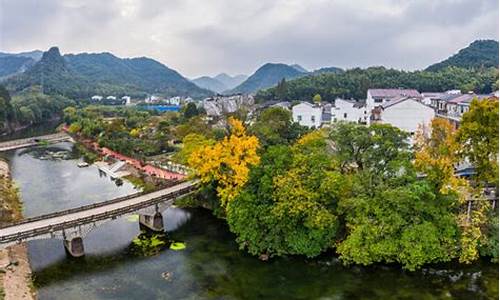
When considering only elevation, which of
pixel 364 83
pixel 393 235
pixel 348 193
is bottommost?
pixel 393 235

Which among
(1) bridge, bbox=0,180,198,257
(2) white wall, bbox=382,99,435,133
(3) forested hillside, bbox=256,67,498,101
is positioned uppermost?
(3) forested hillside, bbox=256,67,498,101

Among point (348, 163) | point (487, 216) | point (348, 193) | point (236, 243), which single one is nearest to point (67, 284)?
point (236, 243)

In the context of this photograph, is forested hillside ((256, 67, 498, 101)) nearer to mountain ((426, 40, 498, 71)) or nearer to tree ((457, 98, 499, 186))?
mountain ((426, 40, 498, 71))

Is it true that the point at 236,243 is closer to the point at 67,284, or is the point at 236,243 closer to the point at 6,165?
the point at 67,284

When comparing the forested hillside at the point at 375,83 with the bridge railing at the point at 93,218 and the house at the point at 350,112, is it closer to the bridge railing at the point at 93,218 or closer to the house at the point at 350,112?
the house at the point at 350,112

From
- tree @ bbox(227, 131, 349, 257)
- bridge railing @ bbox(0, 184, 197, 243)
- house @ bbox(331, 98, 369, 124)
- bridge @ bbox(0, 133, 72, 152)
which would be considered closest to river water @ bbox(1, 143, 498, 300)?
tree @ bbox(227, 131, 349, 257)

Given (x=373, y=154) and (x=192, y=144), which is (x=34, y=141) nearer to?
(x=192, y=144)
